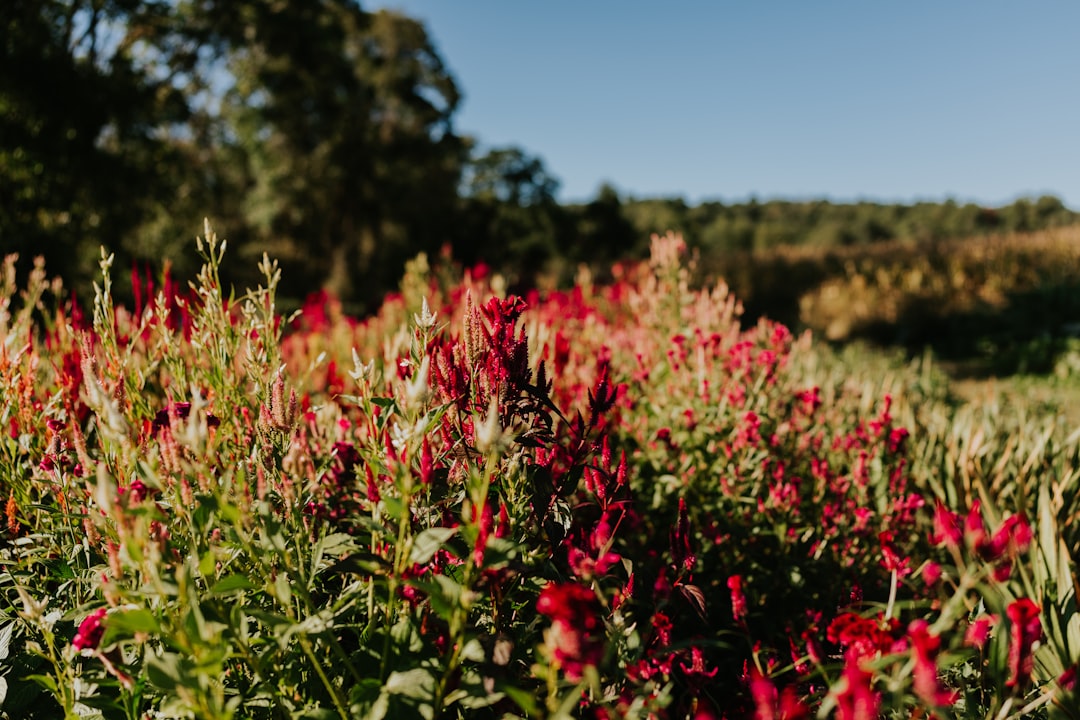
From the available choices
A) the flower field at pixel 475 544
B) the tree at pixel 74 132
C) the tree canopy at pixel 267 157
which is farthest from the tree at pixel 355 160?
the flower field at pixel 475 544

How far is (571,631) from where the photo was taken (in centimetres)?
76

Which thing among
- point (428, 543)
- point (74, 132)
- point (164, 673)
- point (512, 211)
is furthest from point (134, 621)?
point (512, 211)

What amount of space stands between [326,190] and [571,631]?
691 inches

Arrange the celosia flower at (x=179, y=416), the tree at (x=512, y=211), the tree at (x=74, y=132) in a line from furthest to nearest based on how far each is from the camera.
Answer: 1. the tree at (x=512, y=211)
2. the tree at (x=74, y=132)
3. the celosia flower at (x=179, y=416)

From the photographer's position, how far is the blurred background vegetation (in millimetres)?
7227

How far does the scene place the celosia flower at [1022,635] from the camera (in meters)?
0.86

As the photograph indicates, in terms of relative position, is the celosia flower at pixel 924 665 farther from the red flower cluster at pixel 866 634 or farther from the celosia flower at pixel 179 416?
the celosia flower at pixel 179 416

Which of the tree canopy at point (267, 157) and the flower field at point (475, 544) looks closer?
the flower field at point (475, 544)

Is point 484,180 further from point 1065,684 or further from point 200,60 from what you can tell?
point 1065,684

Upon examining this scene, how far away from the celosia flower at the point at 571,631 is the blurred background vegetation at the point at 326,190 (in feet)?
9.07

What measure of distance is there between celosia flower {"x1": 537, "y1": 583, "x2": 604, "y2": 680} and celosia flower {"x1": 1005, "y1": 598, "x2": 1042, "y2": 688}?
57cm

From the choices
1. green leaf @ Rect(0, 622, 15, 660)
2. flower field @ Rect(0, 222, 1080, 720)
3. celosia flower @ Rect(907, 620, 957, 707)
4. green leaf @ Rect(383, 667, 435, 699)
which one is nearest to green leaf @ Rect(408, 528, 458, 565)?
flower field @ Rect(0, 222, 1080, 720)

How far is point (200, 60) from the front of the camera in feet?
32.4

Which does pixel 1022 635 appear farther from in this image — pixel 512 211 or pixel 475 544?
pixel 512 211
